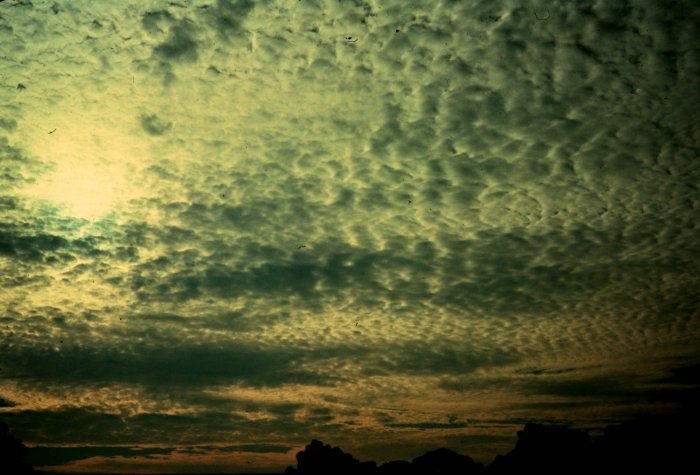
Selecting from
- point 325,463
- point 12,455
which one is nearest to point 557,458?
point 325,463

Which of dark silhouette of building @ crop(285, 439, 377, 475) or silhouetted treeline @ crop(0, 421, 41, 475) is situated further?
dark silhouette of building @ crop(285, 439, 377, 475)

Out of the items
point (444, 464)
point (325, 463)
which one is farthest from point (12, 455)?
point (444, 464)

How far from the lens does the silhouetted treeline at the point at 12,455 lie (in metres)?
31.9

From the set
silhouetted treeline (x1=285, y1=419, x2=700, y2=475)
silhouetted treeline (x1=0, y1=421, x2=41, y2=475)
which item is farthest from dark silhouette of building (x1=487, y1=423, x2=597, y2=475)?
silhouetted treeline (x1=0, y1=421, x2=41, y2=475)

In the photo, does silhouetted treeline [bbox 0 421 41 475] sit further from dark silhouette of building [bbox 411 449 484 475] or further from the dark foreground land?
dark silhouette of building [bbox 411 449 484 475]

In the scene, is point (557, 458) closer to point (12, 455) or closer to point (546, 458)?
point (546, 458)

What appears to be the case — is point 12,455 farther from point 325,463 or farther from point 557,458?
point 557,458

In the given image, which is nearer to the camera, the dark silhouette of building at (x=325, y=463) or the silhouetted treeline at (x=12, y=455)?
the silhouetted treeline at (x=12, y=455)

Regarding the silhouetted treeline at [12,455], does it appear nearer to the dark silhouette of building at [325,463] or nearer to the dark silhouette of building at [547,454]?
the dark silhouette of building at [325,463]

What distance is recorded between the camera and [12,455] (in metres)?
33.4

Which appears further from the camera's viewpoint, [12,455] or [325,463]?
[325,463]

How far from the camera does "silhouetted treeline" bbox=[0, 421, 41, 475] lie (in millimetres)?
31938

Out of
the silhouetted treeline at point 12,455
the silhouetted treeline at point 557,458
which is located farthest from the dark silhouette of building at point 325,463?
the silhouetted treeline at point 12,455

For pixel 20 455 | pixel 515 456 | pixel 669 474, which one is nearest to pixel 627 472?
pixel 669 474
